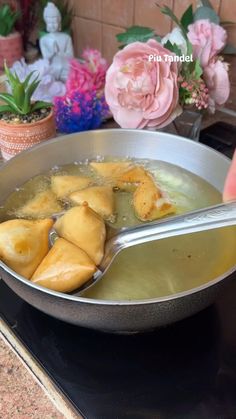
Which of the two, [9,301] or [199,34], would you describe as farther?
[199,34]

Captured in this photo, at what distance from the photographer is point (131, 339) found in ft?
1.46

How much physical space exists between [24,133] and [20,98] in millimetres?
52

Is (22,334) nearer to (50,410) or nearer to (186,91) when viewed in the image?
(50,410)

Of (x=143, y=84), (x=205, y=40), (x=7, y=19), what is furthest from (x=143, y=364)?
(x=7, y=19)

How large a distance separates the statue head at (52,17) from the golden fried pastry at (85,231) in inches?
25.3

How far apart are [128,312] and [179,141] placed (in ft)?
1.01

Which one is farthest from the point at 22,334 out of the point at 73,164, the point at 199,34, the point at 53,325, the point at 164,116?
the point at 199,34

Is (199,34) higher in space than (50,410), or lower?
higher

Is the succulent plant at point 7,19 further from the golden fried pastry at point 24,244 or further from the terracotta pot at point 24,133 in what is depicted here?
the golden fried pastry at point 24,244

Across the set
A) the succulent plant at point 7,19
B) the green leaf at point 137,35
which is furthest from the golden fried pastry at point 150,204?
the succulent plant at point 7,19

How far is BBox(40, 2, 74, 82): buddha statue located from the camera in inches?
36.6

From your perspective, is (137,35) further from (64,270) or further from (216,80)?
(64,270)

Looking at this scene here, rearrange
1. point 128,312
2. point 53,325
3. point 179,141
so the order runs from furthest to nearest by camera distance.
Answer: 1. point 179,141
2. point 53,325
3. point 128,312

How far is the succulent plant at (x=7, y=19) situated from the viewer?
98cm
